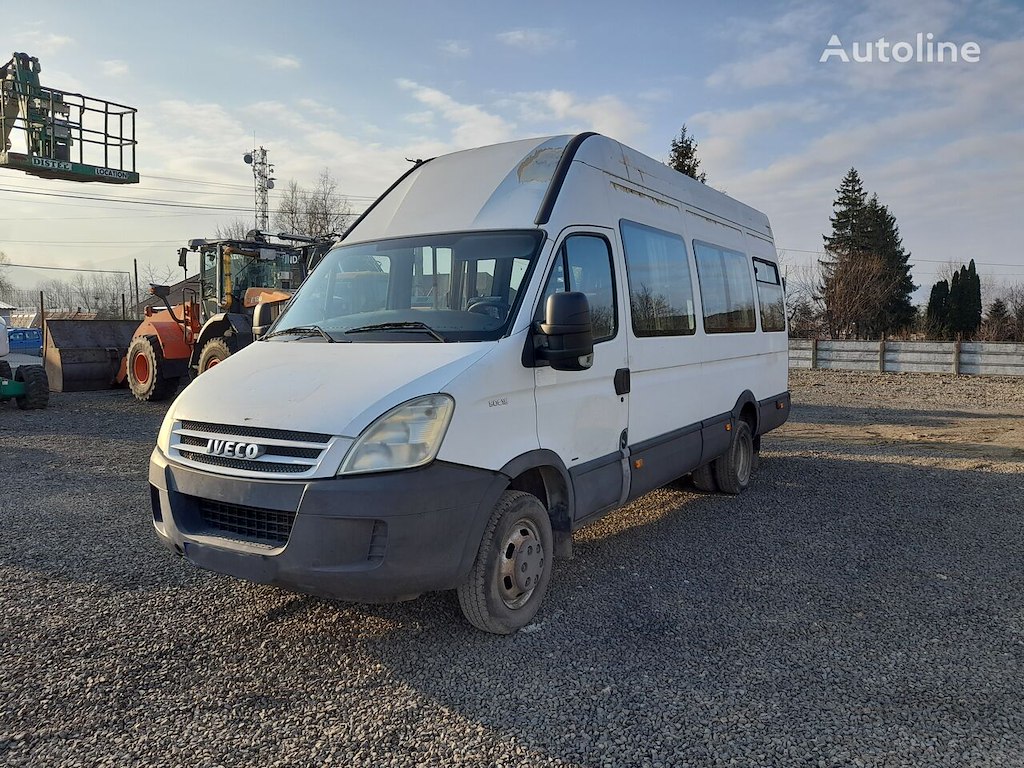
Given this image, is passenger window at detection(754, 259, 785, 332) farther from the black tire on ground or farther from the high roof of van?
the high roof of van

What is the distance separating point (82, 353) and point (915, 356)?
22.4m

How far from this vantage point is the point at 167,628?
385cm

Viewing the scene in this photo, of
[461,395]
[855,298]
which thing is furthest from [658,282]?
[855,298]

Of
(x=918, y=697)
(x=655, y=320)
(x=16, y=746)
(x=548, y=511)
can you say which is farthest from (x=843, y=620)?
(x=16, y=746)

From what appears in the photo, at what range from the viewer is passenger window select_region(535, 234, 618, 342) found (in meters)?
4.26

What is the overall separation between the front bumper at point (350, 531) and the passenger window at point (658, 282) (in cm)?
203

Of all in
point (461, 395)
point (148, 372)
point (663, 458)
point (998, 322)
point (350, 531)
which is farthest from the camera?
point (998, 322)

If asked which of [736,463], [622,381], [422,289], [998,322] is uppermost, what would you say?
[998,322]

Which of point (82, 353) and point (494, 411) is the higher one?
point (82, 353)

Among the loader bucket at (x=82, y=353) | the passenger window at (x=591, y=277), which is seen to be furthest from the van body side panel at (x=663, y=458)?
the loader bucket at (x=82, y=353)

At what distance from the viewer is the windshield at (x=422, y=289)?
3.96 metres

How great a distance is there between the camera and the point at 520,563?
3.88 meters

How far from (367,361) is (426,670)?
1560 mm

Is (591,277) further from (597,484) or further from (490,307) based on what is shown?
(597,484)
